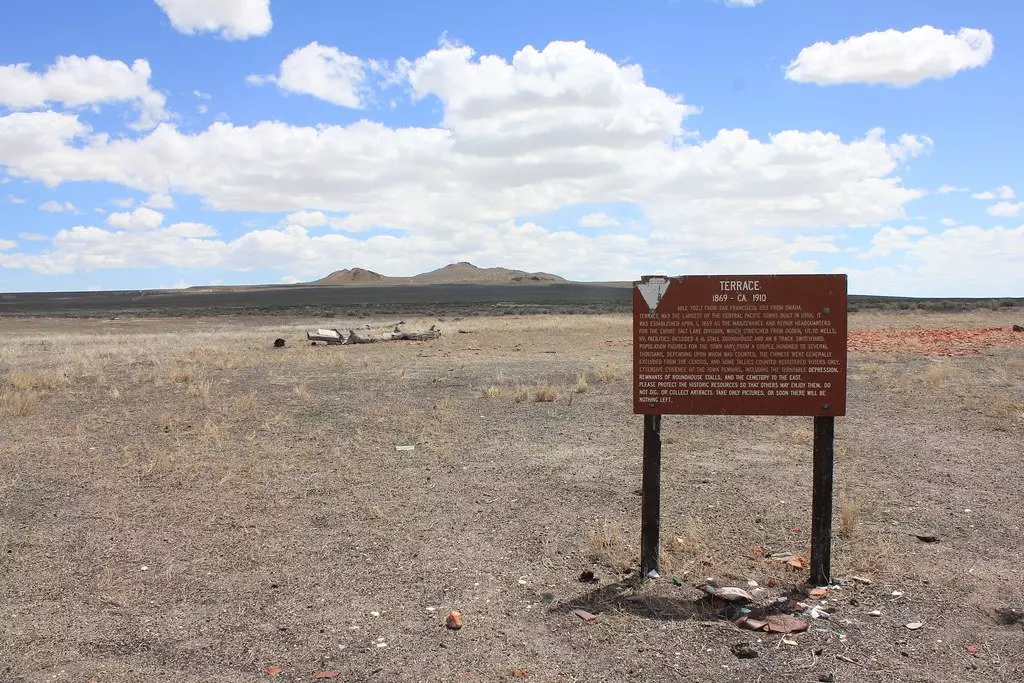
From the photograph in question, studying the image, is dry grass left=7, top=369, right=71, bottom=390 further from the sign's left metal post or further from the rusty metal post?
the rusty metal post

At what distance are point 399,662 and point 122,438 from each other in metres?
7.54

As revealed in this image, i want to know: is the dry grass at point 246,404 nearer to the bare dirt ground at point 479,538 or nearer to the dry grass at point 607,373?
the bare dirt ground at point 479,538

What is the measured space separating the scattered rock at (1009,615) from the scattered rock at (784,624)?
1159 mm

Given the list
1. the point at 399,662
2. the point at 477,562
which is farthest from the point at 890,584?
the point at 399,662

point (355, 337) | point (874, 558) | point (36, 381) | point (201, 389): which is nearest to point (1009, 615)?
point (874, 558)

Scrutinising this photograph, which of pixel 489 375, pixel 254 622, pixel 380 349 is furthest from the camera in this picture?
pixel 380 349

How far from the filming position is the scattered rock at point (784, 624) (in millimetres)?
4734

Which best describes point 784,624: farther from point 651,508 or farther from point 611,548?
point 611,548

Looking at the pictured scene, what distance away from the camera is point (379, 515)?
281 inches

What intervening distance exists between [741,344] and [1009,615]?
2222 mm

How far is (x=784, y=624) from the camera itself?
479cm

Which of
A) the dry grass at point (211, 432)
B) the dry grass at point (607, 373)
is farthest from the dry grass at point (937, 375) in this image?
the dry grass at point (211, 432)

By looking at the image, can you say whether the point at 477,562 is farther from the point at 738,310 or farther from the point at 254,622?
the point at 738,310

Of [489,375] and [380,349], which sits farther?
[380,349]
